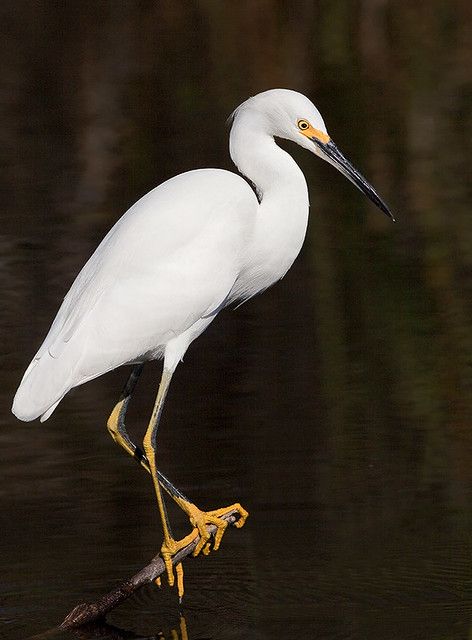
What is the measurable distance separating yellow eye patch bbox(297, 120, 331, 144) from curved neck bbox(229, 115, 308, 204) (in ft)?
0.50

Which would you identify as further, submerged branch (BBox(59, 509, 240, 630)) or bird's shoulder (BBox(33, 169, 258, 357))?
bird's shoulder (BBox(33, 169, 258, 357))

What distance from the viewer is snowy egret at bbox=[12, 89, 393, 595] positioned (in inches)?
192

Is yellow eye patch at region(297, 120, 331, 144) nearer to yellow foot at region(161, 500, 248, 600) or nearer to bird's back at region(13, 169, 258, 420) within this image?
bird's back at region(13, 169, 258, 420)

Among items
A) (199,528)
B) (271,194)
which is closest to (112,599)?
(199,528)

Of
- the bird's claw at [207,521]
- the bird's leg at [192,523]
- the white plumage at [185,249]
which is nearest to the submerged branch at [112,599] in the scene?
the bird's leg at [192,523]

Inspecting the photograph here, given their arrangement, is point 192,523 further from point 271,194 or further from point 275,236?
point 271,194

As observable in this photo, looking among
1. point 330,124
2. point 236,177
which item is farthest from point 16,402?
point 330,124

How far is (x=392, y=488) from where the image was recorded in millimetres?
5574

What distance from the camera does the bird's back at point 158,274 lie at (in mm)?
4895

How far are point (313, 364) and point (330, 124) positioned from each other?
18.5 feet

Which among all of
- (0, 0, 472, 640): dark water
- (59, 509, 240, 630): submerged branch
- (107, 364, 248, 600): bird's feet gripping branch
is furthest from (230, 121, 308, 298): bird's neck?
(59, 509, 240, 630): submerged branch

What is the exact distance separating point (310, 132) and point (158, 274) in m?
0.71

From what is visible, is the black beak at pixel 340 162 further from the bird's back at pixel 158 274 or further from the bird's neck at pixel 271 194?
the bird's back at pixel 158 274

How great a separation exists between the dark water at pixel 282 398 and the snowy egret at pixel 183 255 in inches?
15.0
